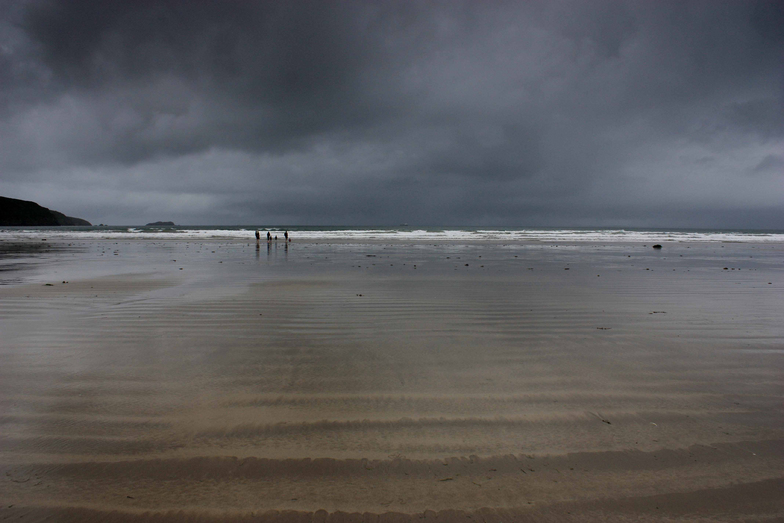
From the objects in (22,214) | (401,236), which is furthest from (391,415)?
(22,214)

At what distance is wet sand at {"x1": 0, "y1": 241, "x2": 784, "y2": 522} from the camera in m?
2.13

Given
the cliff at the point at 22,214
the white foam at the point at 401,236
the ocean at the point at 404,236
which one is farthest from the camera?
the cliff at the point at 22,214

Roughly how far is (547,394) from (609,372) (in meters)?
1.04

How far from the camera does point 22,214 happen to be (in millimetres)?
108125

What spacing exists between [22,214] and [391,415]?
149955mm

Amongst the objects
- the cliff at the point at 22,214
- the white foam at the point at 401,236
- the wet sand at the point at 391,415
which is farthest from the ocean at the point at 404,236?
the cliff at the point at 22,214

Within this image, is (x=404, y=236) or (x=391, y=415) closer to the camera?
(x=391, y=415)

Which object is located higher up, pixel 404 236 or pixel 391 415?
pixel 404 236

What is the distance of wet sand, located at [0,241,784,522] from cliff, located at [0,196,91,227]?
140 meters

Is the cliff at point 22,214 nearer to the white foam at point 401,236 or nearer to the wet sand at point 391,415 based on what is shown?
the white foam at point 401,236

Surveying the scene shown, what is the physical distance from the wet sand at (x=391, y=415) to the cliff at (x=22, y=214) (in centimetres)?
14042

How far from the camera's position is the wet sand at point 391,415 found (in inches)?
84.0

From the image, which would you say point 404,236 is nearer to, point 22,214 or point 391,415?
point 391,415

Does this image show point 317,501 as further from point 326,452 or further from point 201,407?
point 201,407
